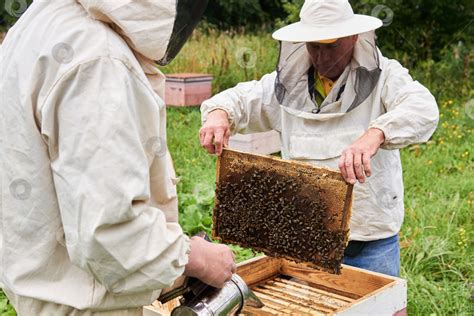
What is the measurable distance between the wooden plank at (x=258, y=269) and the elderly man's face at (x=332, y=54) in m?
0.99

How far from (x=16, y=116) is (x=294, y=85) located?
1933 millimetres

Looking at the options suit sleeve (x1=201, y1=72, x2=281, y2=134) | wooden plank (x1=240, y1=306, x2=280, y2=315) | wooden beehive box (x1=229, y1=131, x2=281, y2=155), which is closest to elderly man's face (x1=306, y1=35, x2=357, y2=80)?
suit sleeve (x1=201, y1=72, x2=281, y2=134)

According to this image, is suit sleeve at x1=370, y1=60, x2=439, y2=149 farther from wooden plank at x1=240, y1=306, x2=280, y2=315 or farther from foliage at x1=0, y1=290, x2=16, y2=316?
foliage at x1=0, y1=290, x2=16, y2=316

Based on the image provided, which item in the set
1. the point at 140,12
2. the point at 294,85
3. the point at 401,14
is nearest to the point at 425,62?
the point at 401,14

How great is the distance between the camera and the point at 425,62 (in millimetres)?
11828

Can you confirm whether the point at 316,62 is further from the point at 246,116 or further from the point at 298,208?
the point at 298,208

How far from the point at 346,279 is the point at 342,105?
839mm

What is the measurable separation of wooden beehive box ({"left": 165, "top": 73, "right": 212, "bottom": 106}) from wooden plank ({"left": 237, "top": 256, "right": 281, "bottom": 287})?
22.7ft

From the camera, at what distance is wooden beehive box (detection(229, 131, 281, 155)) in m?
7.43

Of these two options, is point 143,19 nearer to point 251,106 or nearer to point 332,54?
point 332,54

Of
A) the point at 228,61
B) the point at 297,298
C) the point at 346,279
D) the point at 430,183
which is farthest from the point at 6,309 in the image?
the point at 228,61

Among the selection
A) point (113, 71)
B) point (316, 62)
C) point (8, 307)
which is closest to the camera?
point (113, 71)

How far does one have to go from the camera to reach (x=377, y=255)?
3434mm

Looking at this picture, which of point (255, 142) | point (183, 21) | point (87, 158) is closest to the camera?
point (87, 158)
